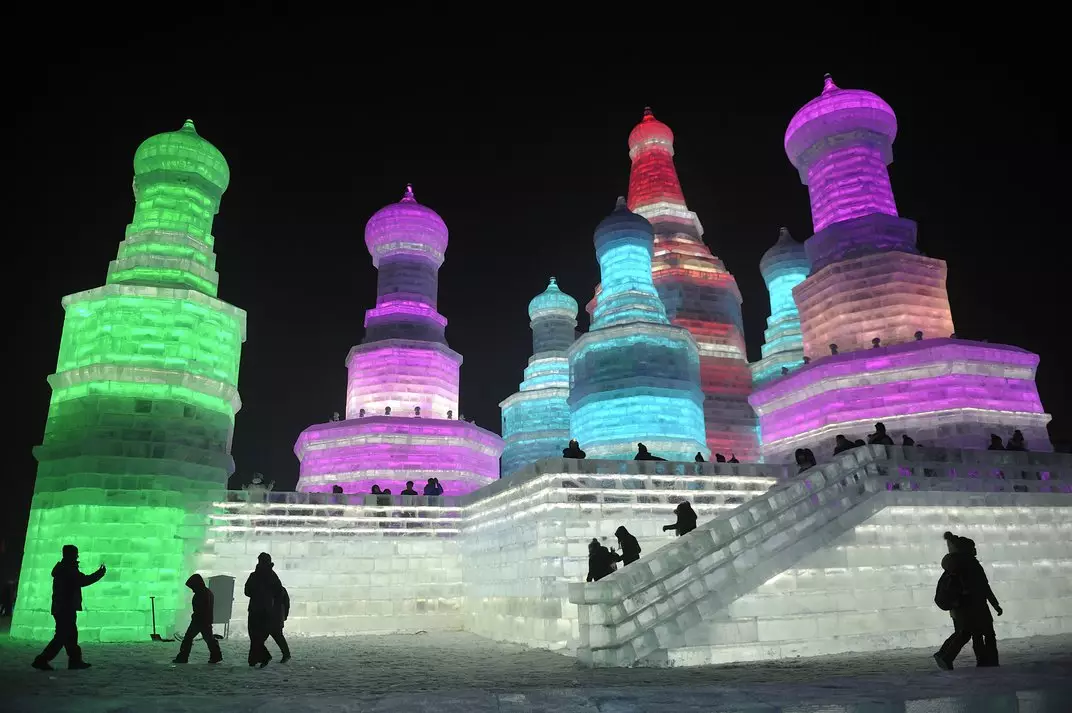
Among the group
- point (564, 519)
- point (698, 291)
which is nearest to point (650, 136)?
point (698, 291)

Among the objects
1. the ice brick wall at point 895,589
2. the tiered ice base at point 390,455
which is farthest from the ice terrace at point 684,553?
the tiered ice base at point 390,455

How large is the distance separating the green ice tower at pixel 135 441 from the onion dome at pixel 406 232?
47.8 feet

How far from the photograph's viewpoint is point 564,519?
1481 cm

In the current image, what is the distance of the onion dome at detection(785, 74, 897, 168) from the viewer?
3203 centimetres

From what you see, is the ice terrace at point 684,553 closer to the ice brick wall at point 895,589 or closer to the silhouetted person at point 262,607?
the ice brick wall at point 895,589

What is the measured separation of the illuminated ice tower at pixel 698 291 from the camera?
40.8 meters

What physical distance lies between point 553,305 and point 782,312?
1510 cm

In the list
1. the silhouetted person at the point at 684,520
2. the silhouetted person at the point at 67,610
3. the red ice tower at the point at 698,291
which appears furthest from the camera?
the red ice tower at the point at 698,291

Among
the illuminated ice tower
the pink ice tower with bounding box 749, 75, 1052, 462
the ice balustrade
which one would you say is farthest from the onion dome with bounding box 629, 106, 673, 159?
the ice balustrade

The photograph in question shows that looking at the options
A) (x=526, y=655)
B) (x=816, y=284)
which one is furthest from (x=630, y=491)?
(x=816, y=284)

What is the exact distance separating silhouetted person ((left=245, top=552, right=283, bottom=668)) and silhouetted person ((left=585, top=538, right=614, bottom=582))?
17.3ft

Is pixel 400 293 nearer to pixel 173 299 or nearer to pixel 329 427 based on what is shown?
pixel 329 427

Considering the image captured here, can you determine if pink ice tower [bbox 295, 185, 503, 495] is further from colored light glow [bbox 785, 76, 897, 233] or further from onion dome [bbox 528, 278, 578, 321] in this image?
colored light glow [bbox 785, 76, 897, 233]

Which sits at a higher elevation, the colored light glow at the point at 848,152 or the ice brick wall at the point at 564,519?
the colored light glow at the point at 848,152
